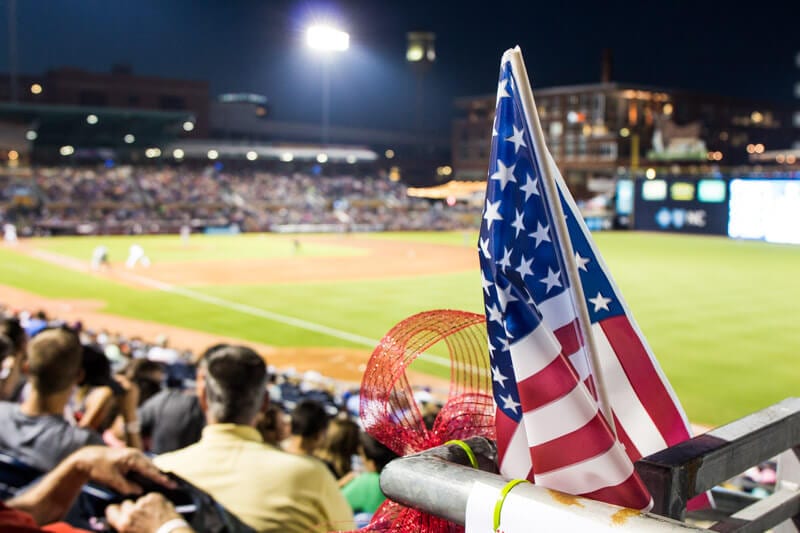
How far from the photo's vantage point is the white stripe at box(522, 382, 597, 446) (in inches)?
59.4

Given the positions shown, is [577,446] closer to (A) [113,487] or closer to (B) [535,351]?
(B) [535,351]

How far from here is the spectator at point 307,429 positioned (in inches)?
225

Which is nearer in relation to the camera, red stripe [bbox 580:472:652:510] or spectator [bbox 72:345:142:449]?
red stripe [bbox 580:472:652:510]

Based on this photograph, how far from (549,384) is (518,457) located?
23 cm

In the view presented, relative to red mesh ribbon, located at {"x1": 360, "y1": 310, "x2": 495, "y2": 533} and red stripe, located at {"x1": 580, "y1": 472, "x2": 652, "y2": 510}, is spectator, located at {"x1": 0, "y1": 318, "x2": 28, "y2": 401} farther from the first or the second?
red stripe, located at {"x1": 580, "y1": 472, "x2": 652, "y2": 510}

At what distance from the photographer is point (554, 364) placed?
1.52 m

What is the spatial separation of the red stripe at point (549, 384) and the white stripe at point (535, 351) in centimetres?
1

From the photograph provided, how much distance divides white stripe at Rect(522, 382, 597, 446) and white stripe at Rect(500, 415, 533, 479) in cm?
12

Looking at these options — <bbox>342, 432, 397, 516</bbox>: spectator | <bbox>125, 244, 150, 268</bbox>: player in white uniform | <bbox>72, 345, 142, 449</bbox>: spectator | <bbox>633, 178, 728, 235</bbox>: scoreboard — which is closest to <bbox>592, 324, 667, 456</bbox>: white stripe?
<bbox>342, 432, 397, 516</bbox>: spectator

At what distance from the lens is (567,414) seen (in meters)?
1.51

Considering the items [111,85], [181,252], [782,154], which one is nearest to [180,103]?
[111,85]

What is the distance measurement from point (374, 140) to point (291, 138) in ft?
32.8

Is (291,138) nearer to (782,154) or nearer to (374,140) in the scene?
(374,140)

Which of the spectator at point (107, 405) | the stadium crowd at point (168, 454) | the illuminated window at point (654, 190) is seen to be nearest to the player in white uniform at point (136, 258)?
the stadium crowd at point (168, 454)
